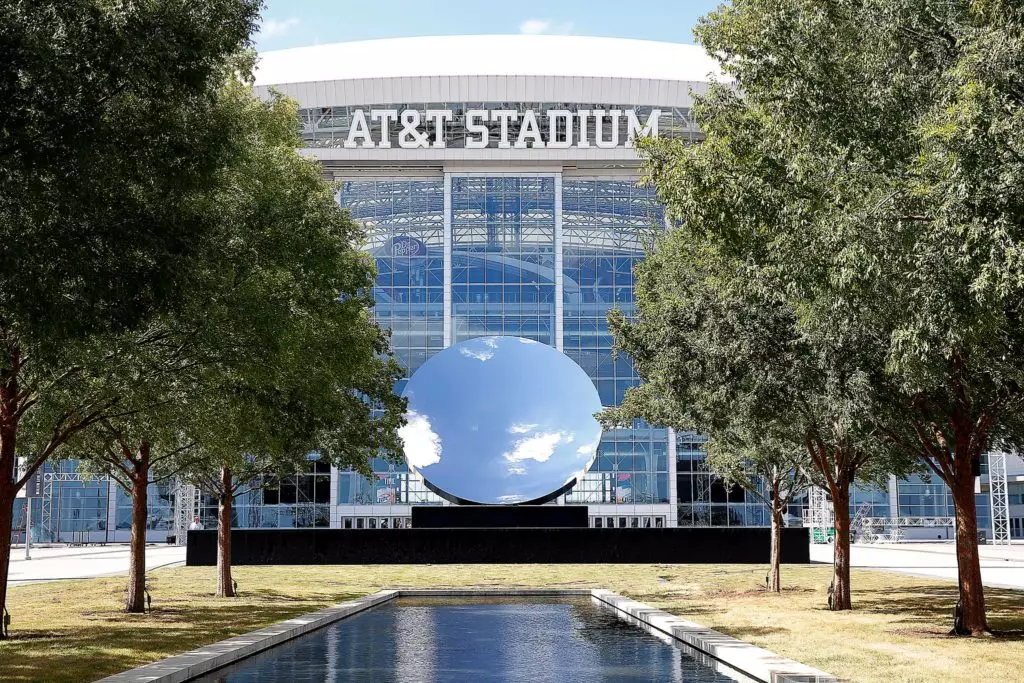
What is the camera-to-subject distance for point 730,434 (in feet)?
91.1

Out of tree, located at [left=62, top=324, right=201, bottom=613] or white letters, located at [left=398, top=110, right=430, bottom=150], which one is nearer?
tree, located at [left=62, top=324, right=201, bottom=613]

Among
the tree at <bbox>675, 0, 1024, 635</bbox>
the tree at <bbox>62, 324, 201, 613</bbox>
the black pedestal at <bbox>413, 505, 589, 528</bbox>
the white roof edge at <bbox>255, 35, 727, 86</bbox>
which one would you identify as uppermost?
the white roof edge at <bbox>255, 35, 727, 86</bbox>

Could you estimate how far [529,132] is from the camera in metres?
66.6

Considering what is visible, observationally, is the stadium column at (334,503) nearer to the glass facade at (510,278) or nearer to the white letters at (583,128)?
the glass facade at (510,278)

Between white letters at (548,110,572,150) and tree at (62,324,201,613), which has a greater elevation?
white letters at (548,110,572,150)

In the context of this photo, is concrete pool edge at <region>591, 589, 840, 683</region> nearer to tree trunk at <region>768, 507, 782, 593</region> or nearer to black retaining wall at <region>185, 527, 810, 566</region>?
→ tree trunk at <region>768, 507, 782, 593</region>

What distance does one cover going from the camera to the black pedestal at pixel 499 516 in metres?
47.8

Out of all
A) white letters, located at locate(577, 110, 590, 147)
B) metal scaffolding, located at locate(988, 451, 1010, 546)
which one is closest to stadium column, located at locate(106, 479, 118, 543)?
white letters, located at locate(577, 110, 590, 147)

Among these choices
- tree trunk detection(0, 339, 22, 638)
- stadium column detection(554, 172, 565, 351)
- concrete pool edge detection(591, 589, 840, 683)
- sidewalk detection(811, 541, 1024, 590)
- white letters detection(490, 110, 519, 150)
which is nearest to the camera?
concrete pool edge detection(591, 589, 840, 683)

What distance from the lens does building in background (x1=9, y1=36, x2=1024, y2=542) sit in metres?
66.1

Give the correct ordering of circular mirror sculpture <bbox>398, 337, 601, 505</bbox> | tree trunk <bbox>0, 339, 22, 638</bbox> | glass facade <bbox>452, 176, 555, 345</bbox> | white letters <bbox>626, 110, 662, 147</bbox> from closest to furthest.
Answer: tree trunk <bbox>0, 339, 22, 638</bbox> < circular mirror sculpture <bbox>398, 337, 601, 505</bbox> < white letters <bbox>626, 110, 662, 147</bbox> < glass facade <bbox>452, 176, 555, 345</bbox>

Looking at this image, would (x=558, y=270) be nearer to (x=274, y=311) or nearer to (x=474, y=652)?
(x=474, y=652)

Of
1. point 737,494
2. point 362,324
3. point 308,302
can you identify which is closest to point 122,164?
point 308,302

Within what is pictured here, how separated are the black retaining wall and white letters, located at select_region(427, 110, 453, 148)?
2954 centimetres
